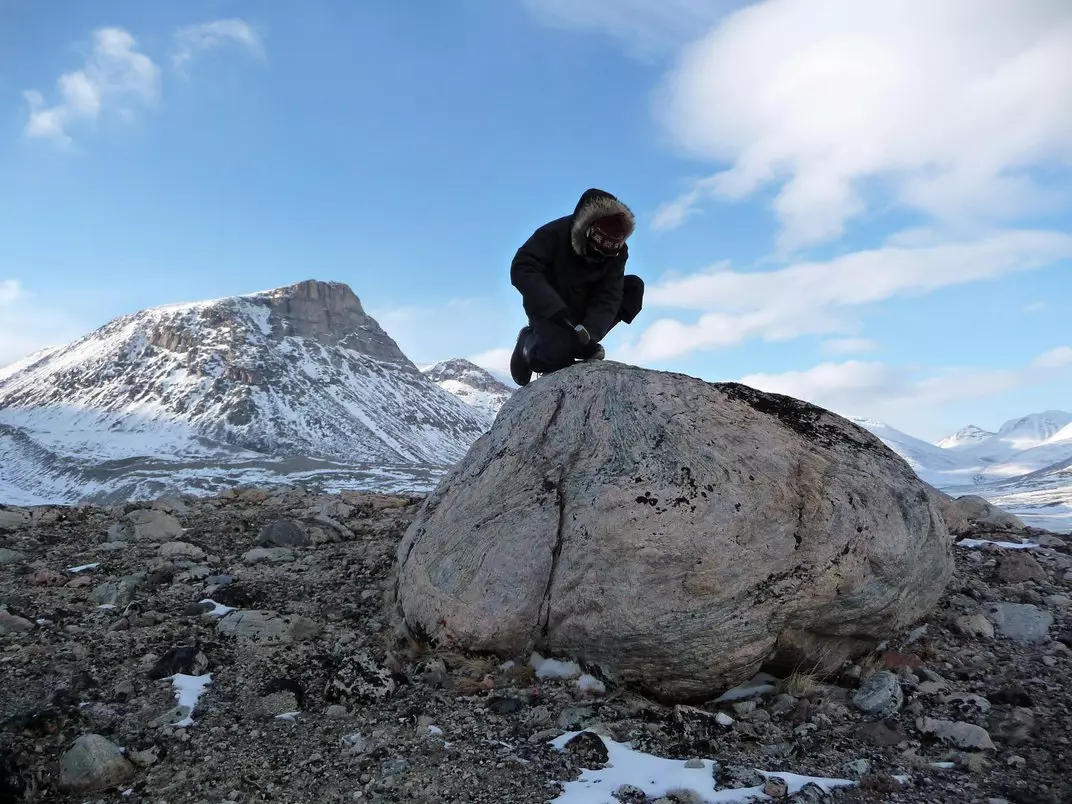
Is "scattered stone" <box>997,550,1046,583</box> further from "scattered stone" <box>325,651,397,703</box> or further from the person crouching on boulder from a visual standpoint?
"scattered stone" <box>325,651,397,703</box>

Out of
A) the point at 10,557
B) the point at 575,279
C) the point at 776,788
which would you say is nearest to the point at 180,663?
the point at 10,557

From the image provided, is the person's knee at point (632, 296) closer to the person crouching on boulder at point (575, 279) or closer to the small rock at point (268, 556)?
the person crouching on boulder at point (575, 279)

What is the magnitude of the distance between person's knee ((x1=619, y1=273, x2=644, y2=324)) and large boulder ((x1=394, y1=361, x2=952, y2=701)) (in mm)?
2375

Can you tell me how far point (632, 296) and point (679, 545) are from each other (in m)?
4.43

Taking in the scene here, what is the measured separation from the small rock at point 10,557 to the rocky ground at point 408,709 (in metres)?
0.60

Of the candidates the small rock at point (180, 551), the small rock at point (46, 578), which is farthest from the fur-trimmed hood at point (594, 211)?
the small rock at point (46, 578)

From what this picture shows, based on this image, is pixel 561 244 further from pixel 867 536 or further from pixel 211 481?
pixel 211 481

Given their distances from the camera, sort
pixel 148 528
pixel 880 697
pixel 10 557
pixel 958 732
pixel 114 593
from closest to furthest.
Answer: pixel 958 732 → pixel 880 697 → pixel 114 593 → pixel 10 557 → pixel 148 528

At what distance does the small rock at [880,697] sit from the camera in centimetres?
574

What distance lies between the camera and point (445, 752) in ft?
16.4

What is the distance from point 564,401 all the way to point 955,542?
6.48 meters

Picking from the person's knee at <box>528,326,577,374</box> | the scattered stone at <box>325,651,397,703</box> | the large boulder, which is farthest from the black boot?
the scattered stone at <box>325,651,397,703</box>

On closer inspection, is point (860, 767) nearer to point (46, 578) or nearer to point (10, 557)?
point (46, 578)

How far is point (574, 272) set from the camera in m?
8.68
